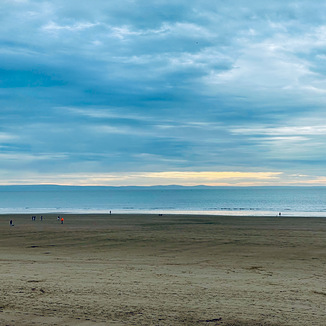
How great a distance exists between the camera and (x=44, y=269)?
656 inches

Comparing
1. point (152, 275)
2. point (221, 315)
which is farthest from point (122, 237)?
point (221, 315)

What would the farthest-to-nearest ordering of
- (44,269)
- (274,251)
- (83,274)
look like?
1. (274,251)
2. (44,269)
3. (83,274)

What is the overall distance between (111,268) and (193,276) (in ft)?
13.6

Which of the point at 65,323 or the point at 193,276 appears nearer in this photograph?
the point at 65,323

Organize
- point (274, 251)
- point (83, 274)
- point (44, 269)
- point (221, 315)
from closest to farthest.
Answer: point (221, 315) → point (83, 274) → point (44, 269) → point (274, 251)

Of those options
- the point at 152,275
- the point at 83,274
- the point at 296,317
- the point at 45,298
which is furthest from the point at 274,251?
the point at 45,298

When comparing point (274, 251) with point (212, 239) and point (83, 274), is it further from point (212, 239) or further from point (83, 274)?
point (83, 274)

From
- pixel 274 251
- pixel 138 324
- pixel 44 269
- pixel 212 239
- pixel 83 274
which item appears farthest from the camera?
pixel 212 239

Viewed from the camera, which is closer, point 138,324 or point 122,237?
point 138,324


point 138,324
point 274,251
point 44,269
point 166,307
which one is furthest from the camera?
point 274,251

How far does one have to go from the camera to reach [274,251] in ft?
81.1

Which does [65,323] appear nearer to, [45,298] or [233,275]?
[45,298]

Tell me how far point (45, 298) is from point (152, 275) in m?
5.26

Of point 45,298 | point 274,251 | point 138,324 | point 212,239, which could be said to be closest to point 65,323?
Result: point 138,324
